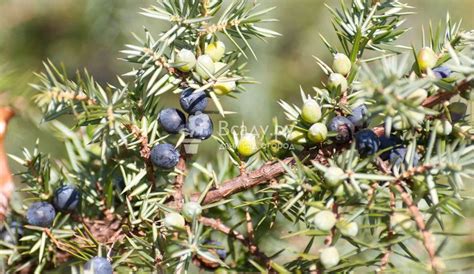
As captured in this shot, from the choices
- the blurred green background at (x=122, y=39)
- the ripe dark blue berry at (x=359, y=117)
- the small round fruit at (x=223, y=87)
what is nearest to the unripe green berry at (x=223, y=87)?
the small round fruit at (x=223, y=87)

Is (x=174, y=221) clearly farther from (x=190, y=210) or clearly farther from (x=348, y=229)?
(x=348, y=229)

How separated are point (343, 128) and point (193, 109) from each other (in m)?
0.13

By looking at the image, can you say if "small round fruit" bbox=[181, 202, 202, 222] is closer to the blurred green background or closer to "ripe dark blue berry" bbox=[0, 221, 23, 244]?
"ripe dark blue berry" bbox=[0, 221, 23, 244]

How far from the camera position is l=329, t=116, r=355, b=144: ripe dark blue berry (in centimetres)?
49

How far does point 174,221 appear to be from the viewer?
19.3 inches

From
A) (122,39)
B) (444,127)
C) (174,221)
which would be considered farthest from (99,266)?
(122,39)

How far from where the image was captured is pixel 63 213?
0.59m

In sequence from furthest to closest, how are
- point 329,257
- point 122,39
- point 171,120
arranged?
1. point 122,39
2. point 171,120
3. point 329,257

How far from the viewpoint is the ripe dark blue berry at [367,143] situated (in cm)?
48

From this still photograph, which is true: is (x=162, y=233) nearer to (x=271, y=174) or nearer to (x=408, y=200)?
(x=271, y=174)

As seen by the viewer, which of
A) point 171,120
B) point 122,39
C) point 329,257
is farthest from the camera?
point 122,39

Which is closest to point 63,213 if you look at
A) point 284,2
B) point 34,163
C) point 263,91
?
point 34,163

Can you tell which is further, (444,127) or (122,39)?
(122,39)

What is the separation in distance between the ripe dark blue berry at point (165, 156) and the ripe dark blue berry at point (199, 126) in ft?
0.08
